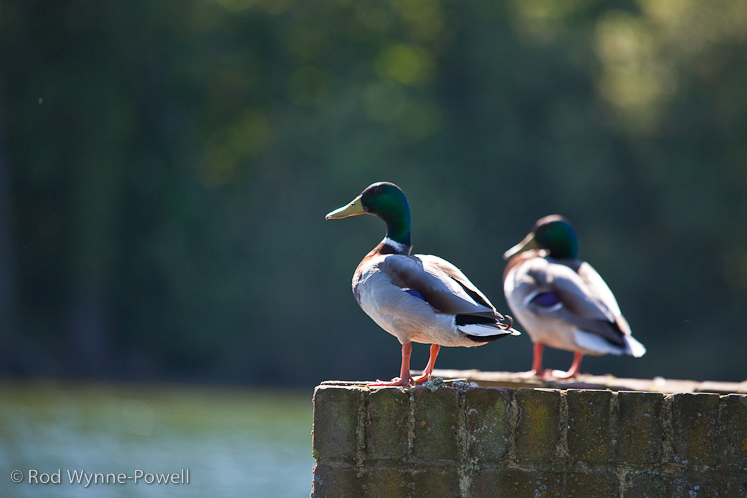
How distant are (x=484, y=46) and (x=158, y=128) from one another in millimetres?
6891

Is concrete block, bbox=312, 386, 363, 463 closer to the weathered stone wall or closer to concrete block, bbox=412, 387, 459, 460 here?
the weathered stone wall

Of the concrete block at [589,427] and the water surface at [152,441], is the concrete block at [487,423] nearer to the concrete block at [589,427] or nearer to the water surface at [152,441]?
the concrete block at [589,427]

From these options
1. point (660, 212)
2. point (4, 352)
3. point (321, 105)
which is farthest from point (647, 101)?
point (4, 352)

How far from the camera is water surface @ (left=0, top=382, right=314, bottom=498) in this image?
6938 mm

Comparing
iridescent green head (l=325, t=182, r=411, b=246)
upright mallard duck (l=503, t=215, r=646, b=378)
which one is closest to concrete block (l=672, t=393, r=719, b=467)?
iridescent green head (l=325, t=182, r=411, b=246)

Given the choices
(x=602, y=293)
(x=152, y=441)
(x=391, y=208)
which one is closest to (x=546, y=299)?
(x=602, y=293)

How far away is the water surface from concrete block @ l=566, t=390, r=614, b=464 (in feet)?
15.0

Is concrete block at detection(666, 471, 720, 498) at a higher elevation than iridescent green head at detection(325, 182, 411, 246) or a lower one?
lower

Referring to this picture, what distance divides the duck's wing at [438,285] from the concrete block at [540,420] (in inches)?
19.1

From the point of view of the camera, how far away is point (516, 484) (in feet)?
7.99

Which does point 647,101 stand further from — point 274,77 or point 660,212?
point 274,77

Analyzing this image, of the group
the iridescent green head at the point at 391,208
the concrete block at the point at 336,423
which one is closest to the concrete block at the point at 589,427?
the concrete block at the point at 336,423

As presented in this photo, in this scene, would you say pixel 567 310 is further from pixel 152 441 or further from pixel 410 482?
pixel 152 441

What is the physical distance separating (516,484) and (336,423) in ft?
1.73
